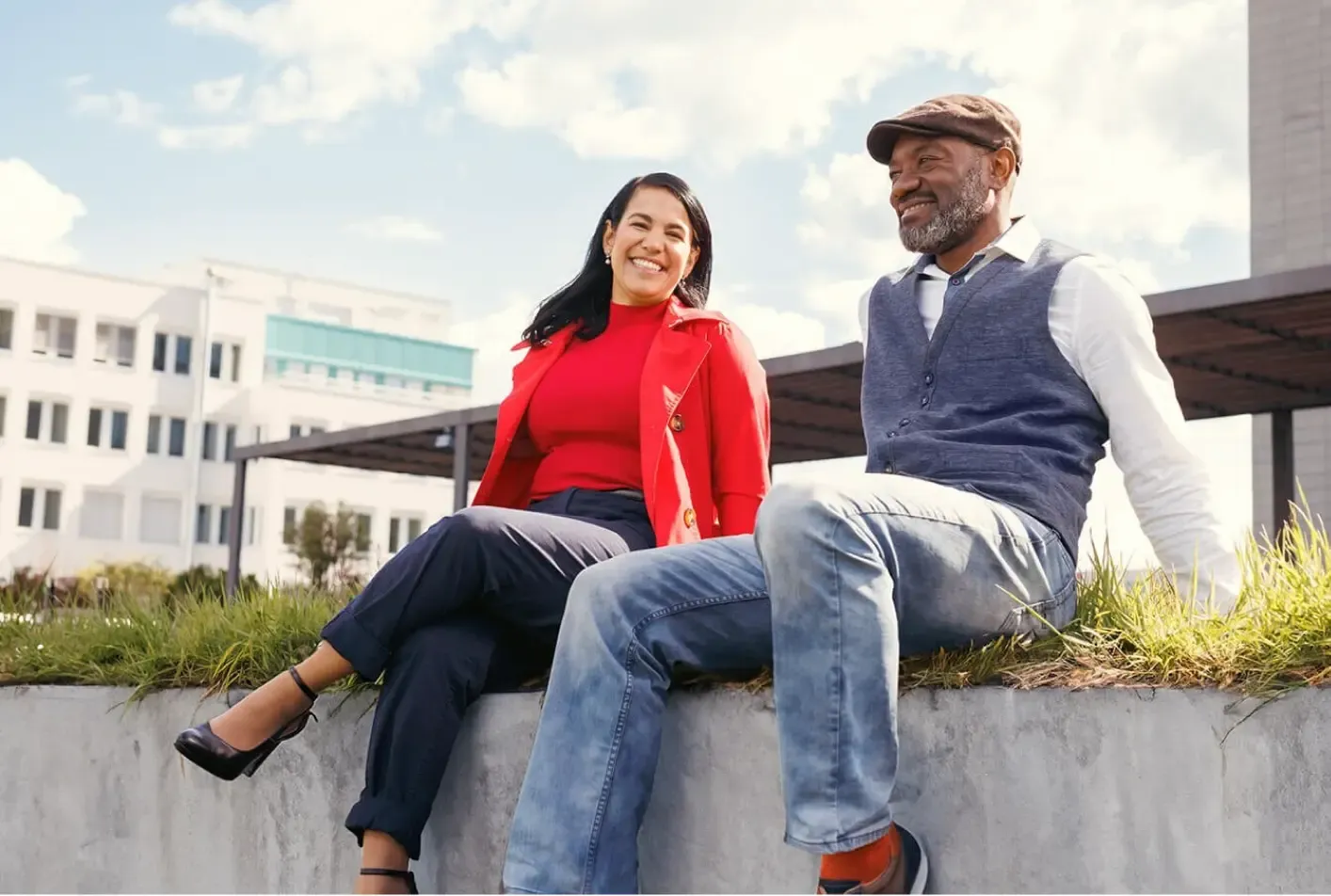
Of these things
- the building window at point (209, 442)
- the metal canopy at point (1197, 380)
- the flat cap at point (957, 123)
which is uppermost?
the building window at point (209, 442)

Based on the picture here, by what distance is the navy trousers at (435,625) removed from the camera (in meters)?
3.55

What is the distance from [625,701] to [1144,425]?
1197 millimetres

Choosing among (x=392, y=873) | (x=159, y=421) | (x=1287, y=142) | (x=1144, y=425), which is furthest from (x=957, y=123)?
(x=159, y=421)

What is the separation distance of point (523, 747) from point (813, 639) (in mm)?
1214

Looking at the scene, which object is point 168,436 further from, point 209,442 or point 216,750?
point 216,750

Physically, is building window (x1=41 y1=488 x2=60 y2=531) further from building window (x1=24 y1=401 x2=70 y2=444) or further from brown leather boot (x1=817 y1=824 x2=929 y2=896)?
brown leather boot (x1=817 y1=824 x2=929 y2=896)

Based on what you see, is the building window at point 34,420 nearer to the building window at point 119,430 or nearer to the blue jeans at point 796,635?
the building window at point 119,430

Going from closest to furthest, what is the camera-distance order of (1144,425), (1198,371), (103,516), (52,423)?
(1144,425) < (1198,371) < (52,423) < (103,516)

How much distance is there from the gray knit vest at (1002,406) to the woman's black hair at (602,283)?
4.24 feet

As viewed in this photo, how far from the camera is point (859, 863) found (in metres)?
2.75

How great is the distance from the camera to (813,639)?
9.05 feet

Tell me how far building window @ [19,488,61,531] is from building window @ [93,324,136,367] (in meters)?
4.72

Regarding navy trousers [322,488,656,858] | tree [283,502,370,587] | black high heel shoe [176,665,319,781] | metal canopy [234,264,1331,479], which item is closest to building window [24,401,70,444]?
tree [283,502,370,587]

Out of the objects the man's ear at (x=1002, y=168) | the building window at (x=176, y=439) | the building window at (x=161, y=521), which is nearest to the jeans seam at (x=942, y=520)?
the man's ear at (x=1002, y=168)
